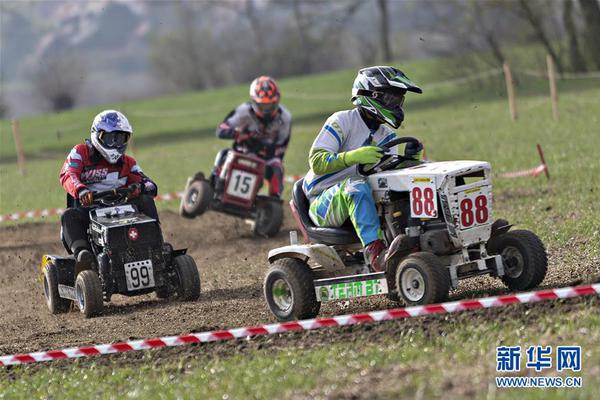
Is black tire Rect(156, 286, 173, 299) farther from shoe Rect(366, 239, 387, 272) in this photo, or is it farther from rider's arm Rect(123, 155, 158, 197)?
shoe Rect(366, 239, 387, 272)

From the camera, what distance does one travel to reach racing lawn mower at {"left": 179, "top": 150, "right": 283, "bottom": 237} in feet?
50.1

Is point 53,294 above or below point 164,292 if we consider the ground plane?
above

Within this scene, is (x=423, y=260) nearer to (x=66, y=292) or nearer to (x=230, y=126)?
(x=66, y=292)

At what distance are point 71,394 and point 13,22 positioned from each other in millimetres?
152954

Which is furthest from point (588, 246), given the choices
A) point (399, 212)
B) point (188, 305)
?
point (188, 305)

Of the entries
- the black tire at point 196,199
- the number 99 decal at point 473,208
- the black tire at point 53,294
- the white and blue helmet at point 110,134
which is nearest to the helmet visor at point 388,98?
the number 99 decal at point 473,208

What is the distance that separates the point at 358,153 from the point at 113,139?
332cm

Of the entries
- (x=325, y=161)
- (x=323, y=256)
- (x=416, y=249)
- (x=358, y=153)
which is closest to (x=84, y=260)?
(x=323, y=256)

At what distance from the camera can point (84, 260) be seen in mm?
10836

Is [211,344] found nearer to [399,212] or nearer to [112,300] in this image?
[399,212]

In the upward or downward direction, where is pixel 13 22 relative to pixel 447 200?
upward

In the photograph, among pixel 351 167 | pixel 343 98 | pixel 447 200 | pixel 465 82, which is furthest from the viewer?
pixel 343 98

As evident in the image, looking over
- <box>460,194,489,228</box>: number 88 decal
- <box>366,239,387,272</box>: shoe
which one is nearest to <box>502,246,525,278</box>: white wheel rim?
<box>460,194,489,228</box>: number 88 decal

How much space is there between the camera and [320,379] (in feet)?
22.6
